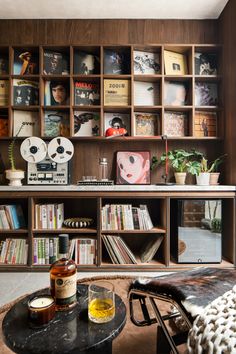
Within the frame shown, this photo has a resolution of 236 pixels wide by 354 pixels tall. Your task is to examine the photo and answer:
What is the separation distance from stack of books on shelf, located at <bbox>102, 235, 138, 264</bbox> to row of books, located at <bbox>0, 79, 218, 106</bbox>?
129cm

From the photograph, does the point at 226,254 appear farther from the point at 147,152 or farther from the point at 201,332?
the point at 201,332

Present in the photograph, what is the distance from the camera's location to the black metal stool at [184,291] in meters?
0.76

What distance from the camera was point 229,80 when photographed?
2205mm

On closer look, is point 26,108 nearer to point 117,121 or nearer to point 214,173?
point 117,121

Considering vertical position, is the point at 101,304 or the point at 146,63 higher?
the point at 146,63

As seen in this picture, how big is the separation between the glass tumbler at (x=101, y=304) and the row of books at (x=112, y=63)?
6.70 ft

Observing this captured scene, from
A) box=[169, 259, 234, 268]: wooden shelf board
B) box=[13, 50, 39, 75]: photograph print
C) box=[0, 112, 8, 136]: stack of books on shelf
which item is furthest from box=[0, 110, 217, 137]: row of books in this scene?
box=[169, 259, 234, 268]: wooden shelf board

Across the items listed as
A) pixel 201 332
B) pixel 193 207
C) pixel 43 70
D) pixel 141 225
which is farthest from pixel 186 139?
pixel 201 332

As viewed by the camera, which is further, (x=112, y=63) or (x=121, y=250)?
(x=112, y=63)

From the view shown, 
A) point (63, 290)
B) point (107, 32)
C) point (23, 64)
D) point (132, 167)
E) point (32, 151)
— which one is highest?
point (107, 32)

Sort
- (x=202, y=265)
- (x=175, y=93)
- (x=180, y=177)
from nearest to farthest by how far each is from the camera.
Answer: (x=202, y=265), (x=180, y=177), (x=175, y=93)

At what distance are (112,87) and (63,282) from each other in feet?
6.47

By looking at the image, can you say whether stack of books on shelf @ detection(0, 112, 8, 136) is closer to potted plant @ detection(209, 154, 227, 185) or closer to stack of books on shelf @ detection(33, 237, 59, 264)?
stack of books on shelf @ detection(33, 237, 59, 264)

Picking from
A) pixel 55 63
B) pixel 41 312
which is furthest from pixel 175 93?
pixel 41 312
